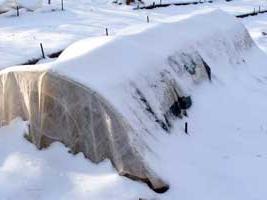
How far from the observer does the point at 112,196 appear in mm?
7773

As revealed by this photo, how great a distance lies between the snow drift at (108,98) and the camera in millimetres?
8352

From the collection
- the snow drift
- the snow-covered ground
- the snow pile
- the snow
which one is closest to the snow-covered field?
the snow

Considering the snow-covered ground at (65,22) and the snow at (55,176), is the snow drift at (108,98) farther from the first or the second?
the snow-covered ground at (65,22)

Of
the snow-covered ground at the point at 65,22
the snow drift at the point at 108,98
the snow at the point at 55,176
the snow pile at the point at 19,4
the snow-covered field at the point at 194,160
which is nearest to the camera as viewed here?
the snow at the point at 55,176

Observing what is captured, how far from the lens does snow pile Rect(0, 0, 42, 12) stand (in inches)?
1009

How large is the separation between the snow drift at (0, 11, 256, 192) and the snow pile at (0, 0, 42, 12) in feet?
52.0

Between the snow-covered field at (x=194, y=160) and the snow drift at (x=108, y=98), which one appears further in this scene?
the snow drift at (x=108, y=98)

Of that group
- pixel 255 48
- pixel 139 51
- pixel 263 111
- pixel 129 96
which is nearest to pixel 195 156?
pixel 129 96

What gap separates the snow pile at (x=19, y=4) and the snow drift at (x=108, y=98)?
1584 centimetres

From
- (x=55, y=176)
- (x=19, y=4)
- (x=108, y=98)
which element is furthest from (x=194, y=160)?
(x=19, y=4)

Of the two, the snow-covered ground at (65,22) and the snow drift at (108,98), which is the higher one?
the snow drift at (108,98)

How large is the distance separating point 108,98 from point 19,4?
1917 centimetres

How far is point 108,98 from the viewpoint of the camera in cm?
838

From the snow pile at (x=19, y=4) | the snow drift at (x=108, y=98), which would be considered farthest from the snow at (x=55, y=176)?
the snow pile at (x=19, y=4)
